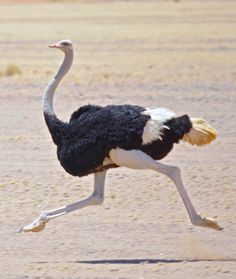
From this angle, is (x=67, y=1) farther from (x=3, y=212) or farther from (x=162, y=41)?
(x=3, y=212)

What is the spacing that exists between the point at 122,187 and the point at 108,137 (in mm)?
2773

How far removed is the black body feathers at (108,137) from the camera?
8.10m

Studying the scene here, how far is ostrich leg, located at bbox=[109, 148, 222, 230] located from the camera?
8.05m

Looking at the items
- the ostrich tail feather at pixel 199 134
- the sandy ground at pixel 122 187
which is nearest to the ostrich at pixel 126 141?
the ostrich tail feather at pixel 199 134

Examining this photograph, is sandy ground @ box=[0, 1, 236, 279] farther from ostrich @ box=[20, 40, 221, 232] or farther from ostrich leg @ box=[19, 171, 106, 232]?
ostrich @ box=[20, 40, 221, 232]

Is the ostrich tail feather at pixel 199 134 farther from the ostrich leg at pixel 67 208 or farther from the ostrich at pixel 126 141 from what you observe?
the ostrich leg at pixel 67 208

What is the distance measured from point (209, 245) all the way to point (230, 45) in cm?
2487

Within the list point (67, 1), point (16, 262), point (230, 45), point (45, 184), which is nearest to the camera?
point (16, 262)

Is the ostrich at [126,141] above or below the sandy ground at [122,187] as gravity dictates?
above

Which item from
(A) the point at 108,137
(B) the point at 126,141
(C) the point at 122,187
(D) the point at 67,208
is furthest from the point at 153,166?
(C) the point at 122,187

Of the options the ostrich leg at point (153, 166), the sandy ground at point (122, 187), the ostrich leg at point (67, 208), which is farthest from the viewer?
the ostrich leg at point (67, 208)

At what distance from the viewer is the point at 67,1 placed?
79812 millimetres

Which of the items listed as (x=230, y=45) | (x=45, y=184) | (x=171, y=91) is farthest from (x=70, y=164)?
(x=230, y=45)

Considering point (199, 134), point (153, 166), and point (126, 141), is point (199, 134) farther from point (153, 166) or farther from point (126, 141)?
point (126, 141)
